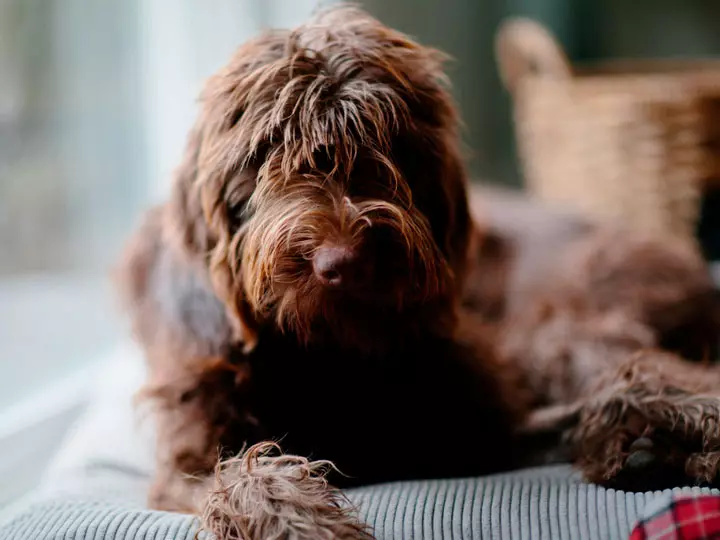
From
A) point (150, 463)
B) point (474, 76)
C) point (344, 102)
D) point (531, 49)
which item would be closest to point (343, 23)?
point (344, 102)

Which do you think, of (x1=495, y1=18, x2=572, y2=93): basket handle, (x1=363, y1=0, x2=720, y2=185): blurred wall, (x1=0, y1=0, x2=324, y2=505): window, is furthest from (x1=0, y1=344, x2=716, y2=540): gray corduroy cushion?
(x1=363, y1=0, x2=720, y2=185): blurred wall

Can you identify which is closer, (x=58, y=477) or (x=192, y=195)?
(x=192, y=195)

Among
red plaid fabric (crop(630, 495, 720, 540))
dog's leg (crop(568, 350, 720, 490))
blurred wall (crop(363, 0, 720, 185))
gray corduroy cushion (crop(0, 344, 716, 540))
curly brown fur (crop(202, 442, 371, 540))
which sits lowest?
blurred wall (crop(363, 0, 720, 185))

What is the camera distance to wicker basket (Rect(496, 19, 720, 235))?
3.23 metres

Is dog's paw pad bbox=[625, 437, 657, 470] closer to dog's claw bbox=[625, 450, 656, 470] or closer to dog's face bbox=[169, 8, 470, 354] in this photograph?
dog's claw bbox=[625, 450, 656, 470]

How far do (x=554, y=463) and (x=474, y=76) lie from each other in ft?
11.8

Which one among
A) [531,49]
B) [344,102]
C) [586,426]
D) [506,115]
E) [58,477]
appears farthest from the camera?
[506,115]

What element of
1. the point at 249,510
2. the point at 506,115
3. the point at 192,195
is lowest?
the point at 506,115

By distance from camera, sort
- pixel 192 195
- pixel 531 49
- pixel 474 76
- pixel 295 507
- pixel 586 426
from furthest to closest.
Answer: pixel 474 76
pixel 531 49
pixel 586 426
pixel 192 195
pixel 295 507

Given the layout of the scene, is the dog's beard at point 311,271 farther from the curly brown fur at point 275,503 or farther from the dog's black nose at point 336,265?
the curly brown fur at point 275,503

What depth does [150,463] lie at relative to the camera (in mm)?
2006

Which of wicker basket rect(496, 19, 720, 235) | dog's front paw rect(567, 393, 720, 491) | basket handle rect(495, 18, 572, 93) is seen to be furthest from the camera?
basket handle rect(495, 18, 572, 93)

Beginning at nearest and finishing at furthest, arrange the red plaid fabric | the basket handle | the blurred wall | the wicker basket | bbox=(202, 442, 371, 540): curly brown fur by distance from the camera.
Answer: the red plaid fabric, bbox=(202, 442, 371, 540): curly brown fur, the wicker basket, the basket handle, the blurred wall

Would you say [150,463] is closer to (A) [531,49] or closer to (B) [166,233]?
(B) [166,233]
